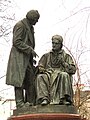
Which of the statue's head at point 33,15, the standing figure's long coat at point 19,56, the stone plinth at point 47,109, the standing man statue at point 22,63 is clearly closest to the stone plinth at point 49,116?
the stone plinth at point 47,109

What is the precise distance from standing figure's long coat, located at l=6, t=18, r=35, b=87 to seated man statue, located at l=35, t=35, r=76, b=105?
39 cm

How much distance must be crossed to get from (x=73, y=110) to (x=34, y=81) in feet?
3.94

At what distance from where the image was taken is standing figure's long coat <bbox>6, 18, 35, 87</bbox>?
457 inches

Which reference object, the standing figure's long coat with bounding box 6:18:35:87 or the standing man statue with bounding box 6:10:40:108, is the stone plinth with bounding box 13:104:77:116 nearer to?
the standing man statue with bounding box 6:10:40:108

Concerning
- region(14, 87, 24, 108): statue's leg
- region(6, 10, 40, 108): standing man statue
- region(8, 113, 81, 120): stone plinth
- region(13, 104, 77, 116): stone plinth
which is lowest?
region(8, 113, 81, 120): stone plinth

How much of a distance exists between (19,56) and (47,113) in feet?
5.52

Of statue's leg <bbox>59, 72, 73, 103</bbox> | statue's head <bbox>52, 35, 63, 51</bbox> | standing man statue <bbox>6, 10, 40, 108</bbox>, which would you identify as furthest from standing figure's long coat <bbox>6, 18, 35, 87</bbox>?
statue's leg <bbox>59, 72, 73, 103</bbox>

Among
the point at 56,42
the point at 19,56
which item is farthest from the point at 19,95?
the point at 56,42

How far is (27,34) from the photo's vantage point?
39.3ft

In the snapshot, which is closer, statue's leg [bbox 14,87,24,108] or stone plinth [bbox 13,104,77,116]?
stone plinth [bbox 13,104,77,116]

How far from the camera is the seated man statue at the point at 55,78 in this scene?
37.0ft

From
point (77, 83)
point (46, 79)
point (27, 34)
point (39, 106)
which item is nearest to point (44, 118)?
point (39, 106)

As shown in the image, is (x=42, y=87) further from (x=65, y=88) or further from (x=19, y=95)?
(x=19, y=95)

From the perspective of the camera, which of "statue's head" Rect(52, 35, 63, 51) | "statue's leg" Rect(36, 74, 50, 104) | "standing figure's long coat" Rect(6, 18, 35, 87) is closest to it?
"statue's leg" Rect(36, 74, 50, 104)
